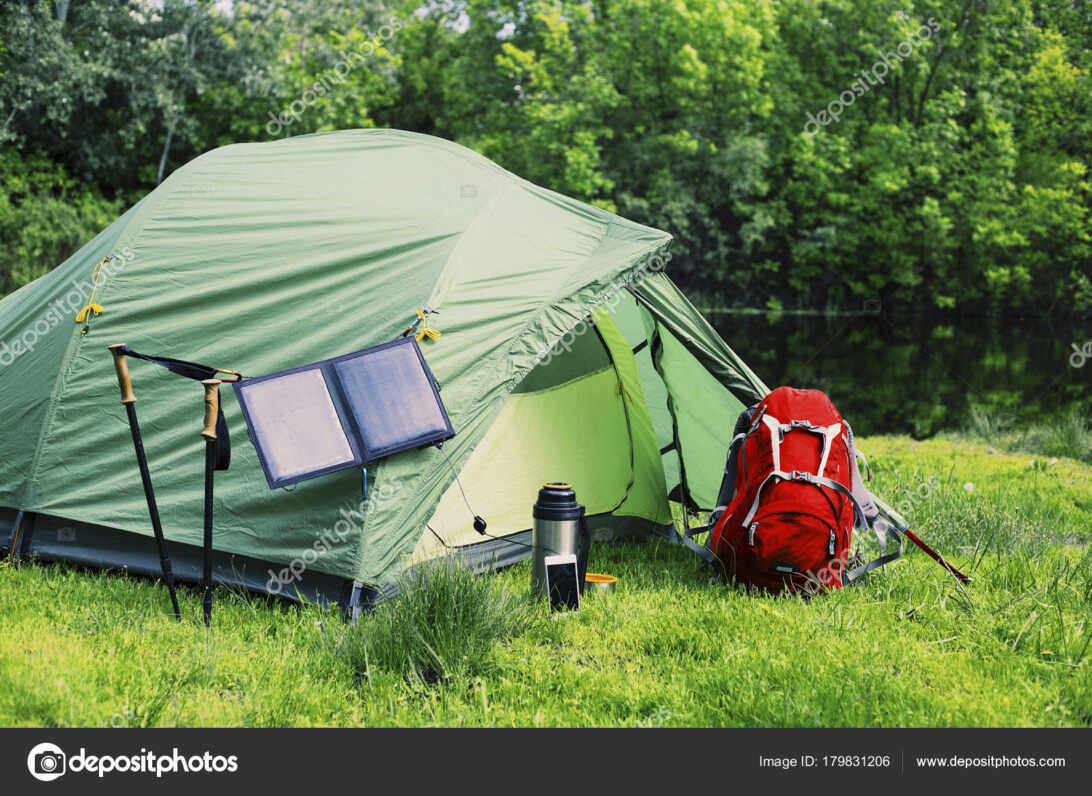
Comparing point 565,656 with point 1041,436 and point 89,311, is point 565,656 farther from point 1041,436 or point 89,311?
point 1041,436

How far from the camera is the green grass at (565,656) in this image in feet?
9.21

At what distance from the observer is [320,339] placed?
12.9 ft

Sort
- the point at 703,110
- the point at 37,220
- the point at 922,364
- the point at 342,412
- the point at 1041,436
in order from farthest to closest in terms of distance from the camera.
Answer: the point at 703,110, the point at 37,220, the point at 922,364, the point at 1041,436, the point at 342,412

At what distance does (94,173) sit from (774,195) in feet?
62.6

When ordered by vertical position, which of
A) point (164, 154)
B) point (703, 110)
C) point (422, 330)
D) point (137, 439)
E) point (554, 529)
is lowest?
point (554, 529)

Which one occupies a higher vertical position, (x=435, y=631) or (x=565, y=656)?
(x=435, y=631)

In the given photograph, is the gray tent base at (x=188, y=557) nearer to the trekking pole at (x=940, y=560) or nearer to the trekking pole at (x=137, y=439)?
the trekking pole at (x=137, y=439)

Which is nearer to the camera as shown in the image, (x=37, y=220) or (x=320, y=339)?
(x=320, y=339)

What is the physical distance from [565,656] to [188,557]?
1.72m

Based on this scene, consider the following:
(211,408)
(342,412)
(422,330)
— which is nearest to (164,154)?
(422,330)

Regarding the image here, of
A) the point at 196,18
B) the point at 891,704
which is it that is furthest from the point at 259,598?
the point at 196,18

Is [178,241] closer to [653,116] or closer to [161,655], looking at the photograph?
[161,655]

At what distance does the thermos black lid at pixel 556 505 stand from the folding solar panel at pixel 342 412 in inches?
18.3
